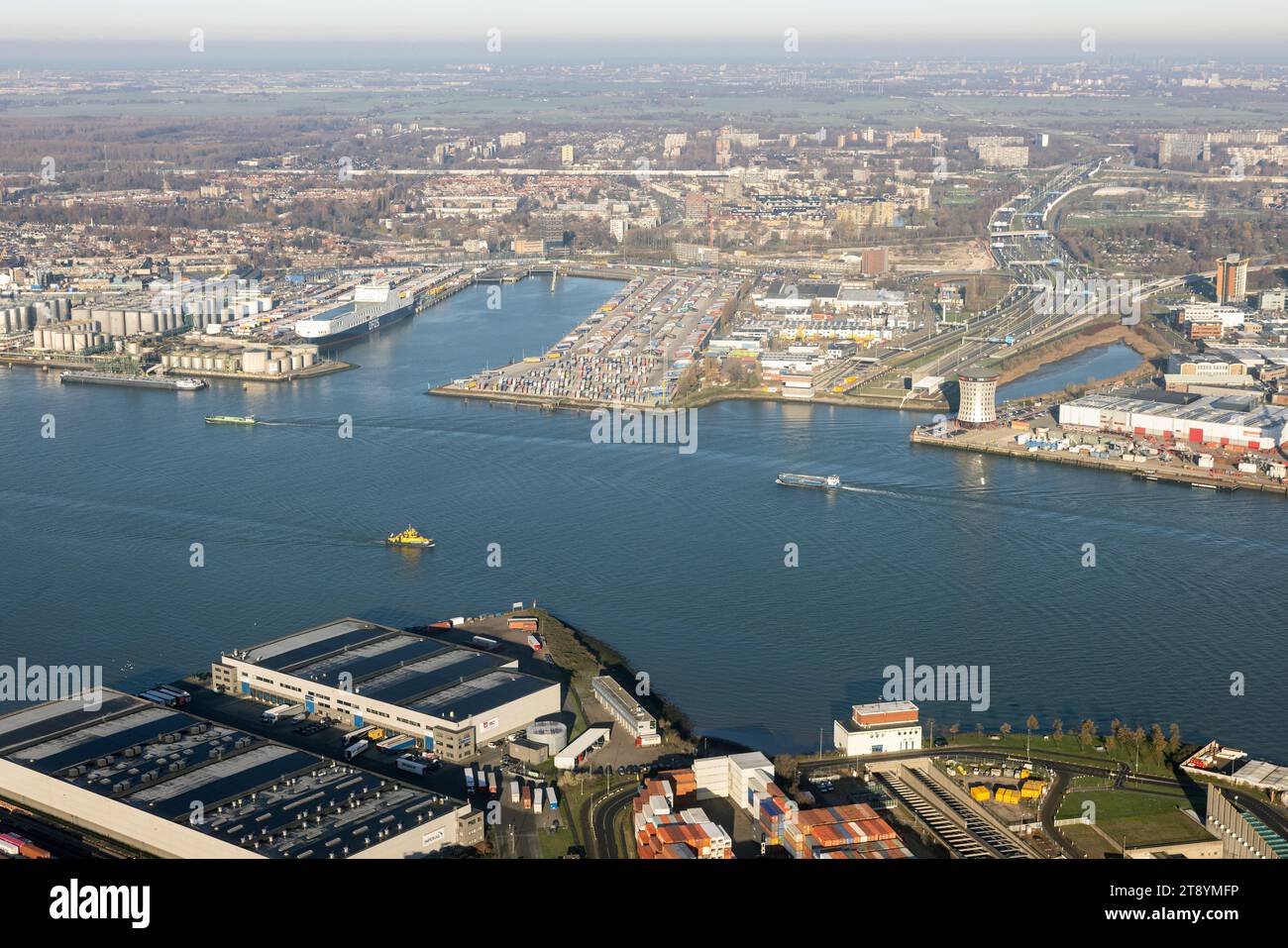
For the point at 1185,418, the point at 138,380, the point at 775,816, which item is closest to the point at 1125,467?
the point at 1185,418

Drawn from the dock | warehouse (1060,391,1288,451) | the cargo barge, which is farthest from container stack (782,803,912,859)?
warehouse (1060,391,1288,451)

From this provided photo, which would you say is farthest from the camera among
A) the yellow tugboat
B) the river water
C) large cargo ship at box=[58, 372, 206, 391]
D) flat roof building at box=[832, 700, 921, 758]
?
large cargo ship at box=[58, 372, 206, 391]

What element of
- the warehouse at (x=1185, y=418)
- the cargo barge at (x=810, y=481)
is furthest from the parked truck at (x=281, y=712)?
the warehouse at (x=1185, y=418)

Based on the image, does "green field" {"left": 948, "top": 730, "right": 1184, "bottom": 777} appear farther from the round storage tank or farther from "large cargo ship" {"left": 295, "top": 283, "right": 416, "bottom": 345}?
"large cargo ship" {"left": 295, "top": 283, "right": 416, "bottom": 345}

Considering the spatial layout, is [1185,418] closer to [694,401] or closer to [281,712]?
[694,401]

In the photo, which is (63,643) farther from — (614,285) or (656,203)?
(656,203)
